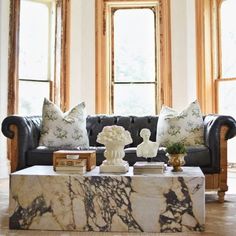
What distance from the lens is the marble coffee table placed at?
2.53 metres

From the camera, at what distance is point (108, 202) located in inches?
101

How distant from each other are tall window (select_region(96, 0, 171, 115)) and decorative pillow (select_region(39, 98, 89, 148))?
154cm

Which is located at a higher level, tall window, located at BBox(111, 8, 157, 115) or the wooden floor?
tall window, located at BBox(111, 8, 157, 115)

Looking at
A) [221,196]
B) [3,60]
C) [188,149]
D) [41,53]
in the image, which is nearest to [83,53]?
[41,53]

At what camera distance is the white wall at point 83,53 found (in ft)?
18.0

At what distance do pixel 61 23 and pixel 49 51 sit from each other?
428 mm

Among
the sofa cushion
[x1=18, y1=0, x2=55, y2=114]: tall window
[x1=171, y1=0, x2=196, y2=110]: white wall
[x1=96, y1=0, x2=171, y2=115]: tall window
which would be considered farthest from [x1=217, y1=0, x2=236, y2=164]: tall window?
[x1=18, y1=0, x2=55, y2=114]: tall window

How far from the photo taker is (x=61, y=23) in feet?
Result: 17.9

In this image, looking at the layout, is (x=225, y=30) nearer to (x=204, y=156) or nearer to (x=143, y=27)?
(x=143, y=27)

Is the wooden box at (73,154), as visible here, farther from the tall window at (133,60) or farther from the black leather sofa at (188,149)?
the tall window at (133,60)

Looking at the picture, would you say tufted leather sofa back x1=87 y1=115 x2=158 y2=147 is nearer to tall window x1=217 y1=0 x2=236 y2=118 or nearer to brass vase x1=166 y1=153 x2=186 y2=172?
brass vase x1=166 y1=153 x2=186 y2=172

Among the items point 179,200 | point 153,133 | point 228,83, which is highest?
point 228,83

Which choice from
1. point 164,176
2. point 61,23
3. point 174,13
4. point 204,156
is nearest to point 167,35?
point 174,13

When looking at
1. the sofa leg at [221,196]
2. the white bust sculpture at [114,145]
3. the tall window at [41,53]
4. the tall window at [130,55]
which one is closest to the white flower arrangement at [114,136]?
the white bust sculpture at [114,145]
